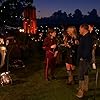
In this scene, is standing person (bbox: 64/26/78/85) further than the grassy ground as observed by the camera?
Yes

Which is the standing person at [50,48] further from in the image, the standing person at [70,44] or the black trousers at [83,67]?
the black trousers at [83,67]

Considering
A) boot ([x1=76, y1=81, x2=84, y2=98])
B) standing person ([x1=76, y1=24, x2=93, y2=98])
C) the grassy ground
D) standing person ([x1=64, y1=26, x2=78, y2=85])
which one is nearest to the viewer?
standing person ([x1=76, y1=24, x2=93, y2=98])

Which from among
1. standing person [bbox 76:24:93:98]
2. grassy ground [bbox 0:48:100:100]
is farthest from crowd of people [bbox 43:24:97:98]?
grassy ground [bbox 0:48:100:100]

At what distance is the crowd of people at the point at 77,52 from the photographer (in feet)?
37.3

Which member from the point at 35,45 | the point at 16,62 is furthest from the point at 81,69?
the point at 35,45

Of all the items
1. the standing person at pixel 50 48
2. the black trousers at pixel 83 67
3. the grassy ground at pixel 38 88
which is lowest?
the grassy ground at pixel 38 88

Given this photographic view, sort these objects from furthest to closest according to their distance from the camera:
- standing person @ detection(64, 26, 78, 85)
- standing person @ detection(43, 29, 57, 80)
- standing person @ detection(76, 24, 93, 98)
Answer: standing person @ detection(43, 29, 57, 80), standing person @ detection(64, 26, 78, 85), standing person @ detection(76, 24, 93, 98)

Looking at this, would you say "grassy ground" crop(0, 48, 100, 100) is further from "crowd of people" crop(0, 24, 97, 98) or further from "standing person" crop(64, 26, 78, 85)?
"standing person" crop(64, 26, 78, 85)

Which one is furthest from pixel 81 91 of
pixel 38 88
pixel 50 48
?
pixel 50 48

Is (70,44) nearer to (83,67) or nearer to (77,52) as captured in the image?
(77,52)

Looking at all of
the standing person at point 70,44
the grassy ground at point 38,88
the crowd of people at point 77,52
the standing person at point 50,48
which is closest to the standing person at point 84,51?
the crowd of people at point 77,52

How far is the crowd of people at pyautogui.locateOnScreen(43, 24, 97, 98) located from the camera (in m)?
11.4

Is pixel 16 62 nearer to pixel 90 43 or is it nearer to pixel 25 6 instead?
pixel 90 43

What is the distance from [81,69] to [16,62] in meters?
8.21
